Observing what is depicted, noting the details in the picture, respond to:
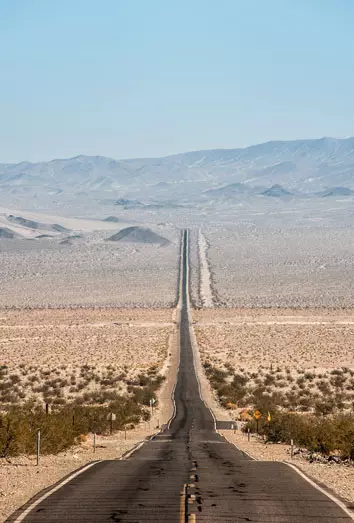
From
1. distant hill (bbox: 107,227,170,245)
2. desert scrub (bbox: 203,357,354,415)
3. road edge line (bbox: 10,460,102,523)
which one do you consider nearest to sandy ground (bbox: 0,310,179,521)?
road edge line (bbox: 10,460,102,523)

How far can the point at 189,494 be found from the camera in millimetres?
11484

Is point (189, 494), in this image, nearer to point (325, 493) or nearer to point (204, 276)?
point (325, 493)

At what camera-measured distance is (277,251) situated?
13850cm

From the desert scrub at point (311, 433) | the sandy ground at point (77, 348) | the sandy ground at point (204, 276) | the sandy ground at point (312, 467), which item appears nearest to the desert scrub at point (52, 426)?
the sandy ground at point (312, 467)

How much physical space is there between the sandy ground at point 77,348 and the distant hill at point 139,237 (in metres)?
84.0

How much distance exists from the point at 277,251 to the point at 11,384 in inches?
4070

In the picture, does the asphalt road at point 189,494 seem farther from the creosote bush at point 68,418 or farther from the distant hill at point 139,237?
the distant hill at point 139,237

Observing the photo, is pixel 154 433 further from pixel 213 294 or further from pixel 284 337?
pixel 213 294

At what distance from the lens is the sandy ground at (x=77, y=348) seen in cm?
3884

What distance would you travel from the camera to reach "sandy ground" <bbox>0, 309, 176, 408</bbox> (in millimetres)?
38844

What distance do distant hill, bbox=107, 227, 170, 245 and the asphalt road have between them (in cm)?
14321

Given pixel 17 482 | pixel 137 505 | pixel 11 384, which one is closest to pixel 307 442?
pixel 17 482

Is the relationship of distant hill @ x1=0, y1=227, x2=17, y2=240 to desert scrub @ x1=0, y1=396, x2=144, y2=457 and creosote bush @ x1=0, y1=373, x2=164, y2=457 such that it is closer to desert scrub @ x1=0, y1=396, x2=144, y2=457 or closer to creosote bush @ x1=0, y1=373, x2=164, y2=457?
creosote bush @ x1=0, y1=373, x2=164, y2=457

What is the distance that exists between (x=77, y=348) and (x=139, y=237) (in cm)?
11300
